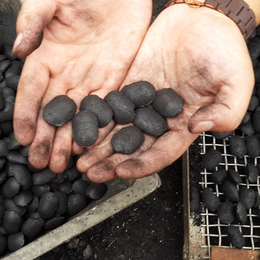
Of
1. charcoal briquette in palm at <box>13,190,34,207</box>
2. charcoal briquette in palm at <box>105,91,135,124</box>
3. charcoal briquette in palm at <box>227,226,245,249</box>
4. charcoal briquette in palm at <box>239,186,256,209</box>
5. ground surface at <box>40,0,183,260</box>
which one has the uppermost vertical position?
charcoal briquette in palm at <box>105,91,135,124</box>

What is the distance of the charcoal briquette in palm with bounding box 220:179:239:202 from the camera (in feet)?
5.65

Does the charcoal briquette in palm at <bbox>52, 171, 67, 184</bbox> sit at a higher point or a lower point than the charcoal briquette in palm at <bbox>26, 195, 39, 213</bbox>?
higher

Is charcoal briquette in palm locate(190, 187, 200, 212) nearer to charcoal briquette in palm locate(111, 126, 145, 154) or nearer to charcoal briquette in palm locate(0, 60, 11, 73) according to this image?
charcoal briquette in palm locate(111, 126, 145, 154)

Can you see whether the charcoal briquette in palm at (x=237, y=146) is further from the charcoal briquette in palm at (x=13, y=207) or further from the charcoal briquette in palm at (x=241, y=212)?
the charcoal briquette in palm at (x=13, y=207)

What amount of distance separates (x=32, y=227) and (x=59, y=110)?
1.99ft

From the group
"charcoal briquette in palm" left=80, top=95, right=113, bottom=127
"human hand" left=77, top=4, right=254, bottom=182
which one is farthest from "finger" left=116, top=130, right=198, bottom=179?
"charcoal briquette in palm" left=80, top=95, right=113, bottom=127

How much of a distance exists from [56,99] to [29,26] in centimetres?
32

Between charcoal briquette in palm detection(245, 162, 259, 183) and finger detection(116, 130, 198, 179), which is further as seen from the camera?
charcoal briquette in palm detection(245, 162, 259, 183)

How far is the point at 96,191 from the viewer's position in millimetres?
1529

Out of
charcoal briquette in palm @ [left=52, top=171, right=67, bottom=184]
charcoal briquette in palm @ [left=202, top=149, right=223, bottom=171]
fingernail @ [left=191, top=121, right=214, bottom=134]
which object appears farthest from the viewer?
charcoal briquette in palm @ [left=202, top=149, right=223, bottom=171]

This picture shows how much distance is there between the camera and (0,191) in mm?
1570

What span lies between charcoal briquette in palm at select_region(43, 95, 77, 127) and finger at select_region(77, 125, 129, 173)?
0.59ft

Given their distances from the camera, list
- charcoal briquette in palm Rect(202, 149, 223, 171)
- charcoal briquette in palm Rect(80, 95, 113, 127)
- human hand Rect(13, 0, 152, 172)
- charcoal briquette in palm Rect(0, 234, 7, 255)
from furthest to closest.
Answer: charcoal briquette in palm Rect(202, 149, 223, 171) → charcoal briquette in palm Rect(0, 234, 7, 255) → charcoal briquette in palm Rect(80, 95, 113, 127) → human hand Rect(13, 0, 152, 172)

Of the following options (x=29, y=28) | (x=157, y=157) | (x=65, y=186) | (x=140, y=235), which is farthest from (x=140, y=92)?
(x=140, y=235)
